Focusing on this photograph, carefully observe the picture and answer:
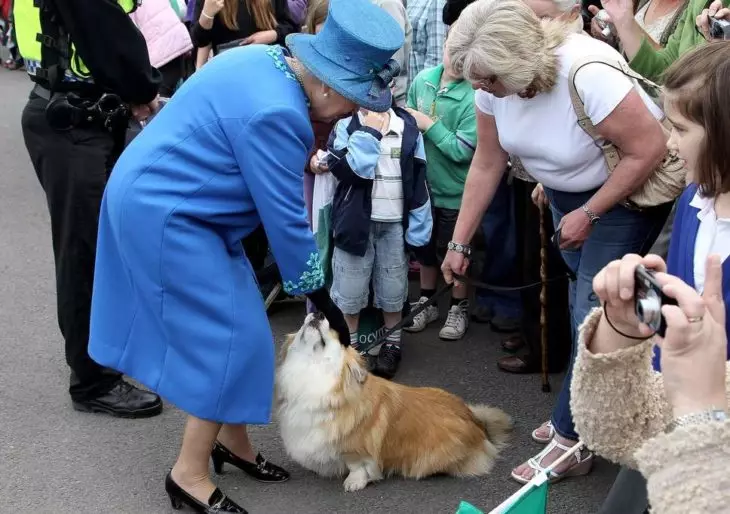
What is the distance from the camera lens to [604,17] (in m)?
3.72

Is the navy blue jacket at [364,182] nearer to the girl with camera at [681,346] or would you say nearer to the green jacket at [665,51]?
the green jacket at [665,51]

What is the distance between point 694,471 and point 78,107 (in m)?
2.80

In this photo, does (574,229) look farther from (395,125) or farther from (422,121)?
(422,121)

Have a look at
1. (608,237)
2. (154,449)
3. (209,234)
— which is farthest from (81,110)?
(608,237)

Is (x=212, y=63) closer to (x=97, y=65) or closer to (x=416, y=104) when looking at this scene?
(x=97, y=65)

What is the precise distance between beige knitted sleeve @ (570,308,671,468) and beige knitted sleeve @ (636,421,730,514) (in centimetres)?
35

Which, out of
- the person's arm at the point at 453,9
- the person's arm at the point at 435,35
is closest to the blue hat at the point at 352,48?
the person's arm at the point at 453,9

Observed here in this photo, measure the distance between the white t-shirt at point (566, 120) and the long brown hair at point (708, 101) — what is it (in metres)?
0.78

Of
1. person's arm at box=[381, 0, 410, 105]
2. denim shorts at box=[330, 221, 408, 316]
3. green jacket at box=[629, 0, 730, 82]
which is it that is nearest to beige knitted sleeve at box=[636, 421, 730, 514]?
green jacket at box=[629, 0, 730, 82]

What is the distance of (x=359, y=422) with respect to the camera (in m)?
3.20

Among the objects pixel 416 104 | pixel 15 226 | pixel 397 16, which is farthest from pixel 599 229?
pixel 15 226

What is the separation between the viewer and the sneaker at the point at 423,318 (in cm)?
476

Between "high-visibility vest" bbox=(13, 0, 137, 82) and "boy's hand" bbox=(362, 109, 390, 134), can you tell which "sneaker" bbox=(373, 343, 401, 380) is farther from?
"high-visibility vest" bbox=(13, 0, 137, 82)

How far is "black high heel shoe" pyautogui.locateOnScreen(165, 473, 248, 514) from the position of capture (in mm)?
3055
